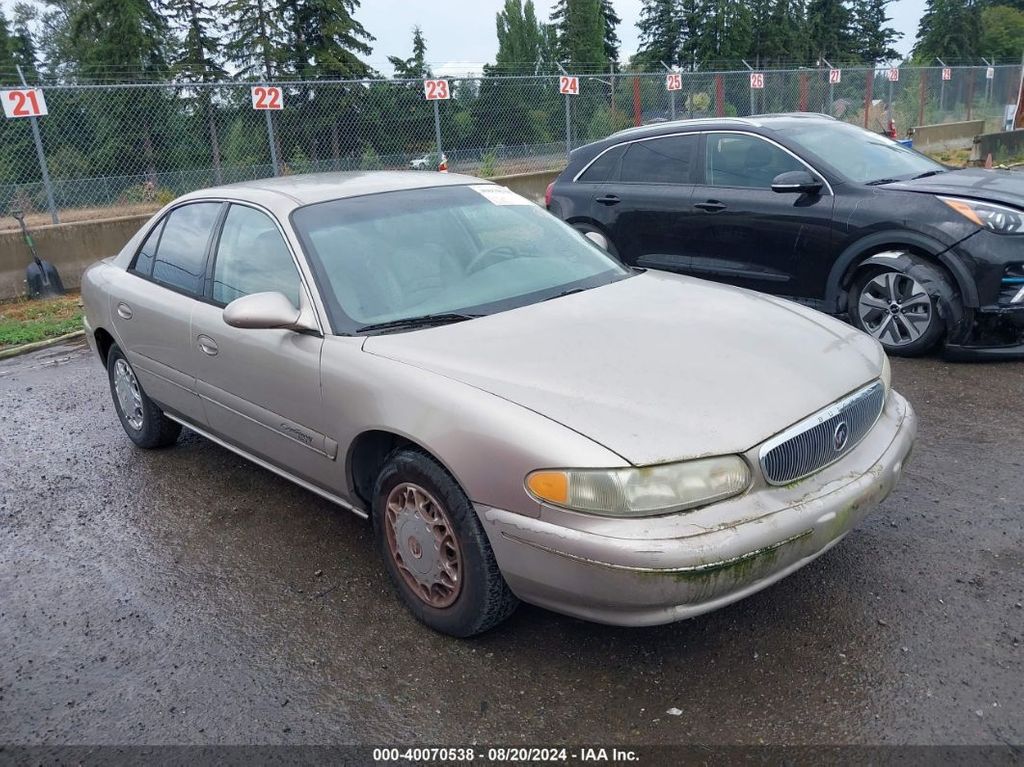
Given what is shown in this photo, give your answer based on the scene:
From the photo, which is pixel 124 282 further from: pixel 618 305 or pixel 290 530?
pixel 618 305

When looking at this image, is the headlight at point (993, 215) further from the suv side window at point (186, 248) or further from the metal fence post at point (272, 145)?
the metal fence post at point (272, 145)

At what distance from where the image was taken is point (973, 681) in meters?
2.68

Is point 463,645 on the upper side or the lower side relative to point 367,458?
lower

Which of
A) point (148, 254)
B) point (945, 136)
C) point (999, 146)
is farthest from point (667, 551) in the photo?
point (945, 136)

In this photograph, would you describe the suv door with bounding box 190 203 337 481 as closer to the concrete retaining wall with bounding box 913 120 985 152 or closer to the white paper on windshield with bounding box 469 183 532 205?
the white paper on windshield with bounding box 469 183 532 205

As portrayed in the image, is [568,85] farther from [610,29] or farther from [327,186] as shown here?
[610,29]

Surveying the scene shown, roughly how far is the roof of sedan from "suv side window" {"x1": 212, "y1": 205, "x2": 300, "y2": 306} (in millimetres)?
110

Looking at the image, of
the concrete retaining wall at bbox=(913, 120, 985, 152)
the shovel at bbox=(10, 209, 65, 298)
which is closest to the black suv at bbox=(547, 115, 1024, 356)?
the shovel at bbox=(10, 209, 65, 298)

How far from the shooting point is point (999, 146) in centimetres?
1858

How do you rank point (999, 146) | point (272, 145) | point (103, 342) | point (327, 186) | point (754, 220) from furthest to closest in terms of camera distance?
point (999, 146) → point (272, 145) → point (754, 220) → point (103, 342) → point (327, 186)

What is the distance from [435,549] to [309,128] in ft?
43.6

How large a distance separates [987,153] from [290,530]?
18.8m

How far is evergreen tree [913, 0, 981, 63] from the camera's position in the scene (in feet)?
226

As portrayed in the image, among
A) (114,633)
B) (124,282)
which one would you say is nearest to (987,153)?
(124,282)
